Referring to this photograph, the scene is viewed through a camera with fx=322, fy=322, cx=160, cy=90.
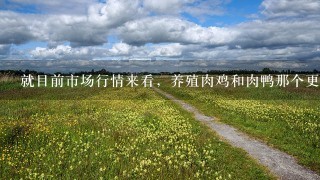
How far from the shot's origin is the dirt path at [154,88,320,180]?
1102cm

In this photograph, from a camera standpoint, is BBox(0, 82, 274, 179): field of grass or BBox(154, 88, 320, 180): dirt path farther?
BBox(154, 88, 320, 180): dirt path

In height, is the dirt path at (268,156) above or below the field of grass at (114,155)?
below

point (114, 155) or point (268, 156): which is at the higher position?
point (114, 155)

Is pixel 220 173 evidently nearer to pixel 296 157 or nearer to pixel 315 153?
pixel 296 157

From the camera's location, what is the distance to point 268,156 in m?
13.2

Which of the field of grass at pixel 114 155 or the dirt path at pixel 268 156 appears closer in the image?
the field of grass at pixel 114 155

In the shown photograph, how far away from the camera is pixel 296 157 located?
1307 cm

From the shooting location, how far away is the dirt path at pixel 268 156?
1102 cm

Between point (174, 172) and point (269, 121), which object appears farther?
point (269, 121)

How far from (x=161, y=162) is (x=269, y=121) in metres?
11.6

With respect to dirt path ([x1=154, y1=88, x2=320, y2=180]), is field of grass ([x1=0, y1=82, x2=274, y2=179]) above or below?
above

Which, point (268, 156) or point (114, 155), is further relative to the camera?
point (268, 156)

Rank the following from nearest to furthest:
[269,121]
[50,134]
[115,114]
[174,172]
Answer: [174,172] < [50,134] < [269,121] < [115,114]

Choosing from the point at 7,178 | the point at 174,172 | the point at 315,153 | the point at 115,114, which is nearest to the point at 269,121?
the point at 315,153
